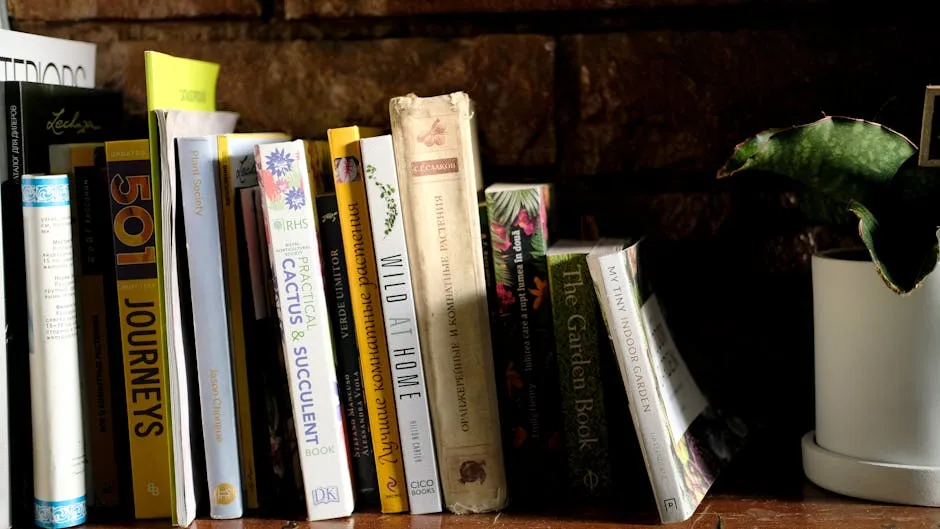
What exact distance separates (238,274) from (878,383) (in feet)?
1.87

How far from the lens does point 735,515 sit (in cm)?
→ 81

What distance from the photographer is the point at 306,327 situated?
83 cm

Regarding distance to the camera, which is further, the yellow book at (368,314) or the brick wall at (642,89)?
the brick wall at (642,89)

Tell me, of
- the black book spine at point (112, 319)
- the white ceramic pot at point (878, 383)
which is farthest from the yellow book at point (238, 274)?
the white ceramic pot at point (878, 383)

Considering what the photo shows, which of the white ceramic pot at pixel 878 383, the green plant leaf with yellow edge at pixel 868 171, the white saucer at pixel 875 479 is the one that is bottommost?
the white saucer at pixel 875 479

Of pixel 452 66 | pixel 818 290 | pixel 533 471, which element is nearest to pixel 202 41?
pixel 452 66

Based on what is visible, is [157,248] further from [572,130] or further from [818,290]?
[818,290]

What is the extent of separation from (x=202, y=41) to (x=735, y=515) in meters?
0.77

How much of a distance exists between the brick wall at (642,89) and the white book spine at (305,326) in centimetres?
27

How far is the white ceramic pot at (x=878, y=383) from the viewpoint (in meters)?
0.80

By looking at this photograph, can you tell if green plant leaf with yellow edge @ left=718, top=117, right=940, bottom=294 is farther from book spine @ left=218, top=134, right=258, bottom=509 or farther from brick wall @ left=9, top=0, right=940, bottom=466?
book spine @ left=218, top=134, right=258, bottom=509

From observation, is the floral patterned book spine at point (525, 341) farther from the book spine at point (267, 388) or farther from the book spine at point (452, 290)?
the book spine at point (267, 388)

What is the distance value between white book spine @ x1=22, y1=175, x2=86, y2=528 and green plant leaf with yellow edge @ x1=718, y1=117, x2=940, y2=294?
1.88 ft

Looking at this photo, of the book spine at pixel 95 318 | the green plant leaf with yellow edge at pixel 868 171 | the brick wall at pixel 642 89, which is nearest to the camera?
the green plant leaf with yellow edge at pixel 868 171
